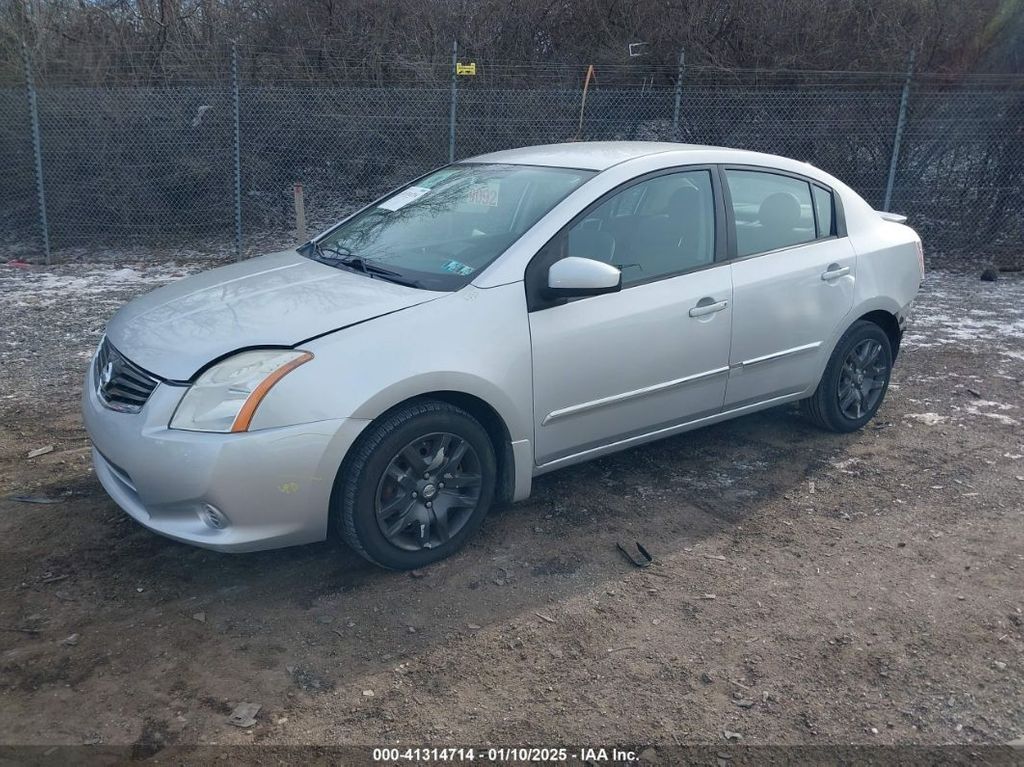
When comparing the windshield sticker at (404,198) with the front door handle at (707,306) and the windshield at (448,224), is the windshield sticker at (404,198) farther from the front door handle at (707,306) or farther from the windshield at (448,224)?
the front door handle at (707,306)

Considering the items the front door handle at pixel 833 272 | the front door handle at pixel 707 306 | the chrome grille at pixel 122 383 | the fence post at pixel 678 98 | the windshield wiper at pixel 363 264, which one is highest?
the fence post at pixel 678 98

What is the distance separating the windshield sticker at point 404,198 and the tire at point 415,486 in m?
1.60

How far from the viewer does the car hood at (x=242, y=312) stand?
137 inches

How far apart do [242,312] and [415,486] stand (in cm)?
104

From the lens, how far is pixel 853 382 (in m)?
5.29

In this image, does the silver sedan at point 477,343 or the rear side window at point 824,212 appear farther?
the rear side window at point 824,212

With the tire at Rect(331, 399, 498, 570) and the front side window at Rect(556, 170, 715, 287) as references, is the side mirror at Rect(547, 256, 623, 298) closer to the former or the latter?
the front side window at Rect(556, 170, 715, 287)

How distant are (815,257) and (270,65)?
10.1 metres

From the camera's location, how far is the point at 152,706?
2877mm

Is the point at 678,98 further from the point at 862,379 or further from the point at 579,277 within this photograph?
the point at 579,277

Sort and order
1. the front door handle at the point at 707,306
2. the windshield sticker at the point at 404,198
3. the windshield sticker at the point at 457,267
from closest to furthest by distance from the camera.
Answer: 1. the windshield sticker at the point at 457,267
2. the front door handle at the point at 707,306
3. the windshield sticker at the point at 404,198

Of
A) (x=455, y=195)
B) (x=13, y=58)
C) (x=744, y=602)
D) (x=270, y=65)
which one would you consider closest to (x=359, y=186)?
(x=270, y=65)

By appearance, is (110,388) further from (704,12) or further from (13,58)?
(704,12)

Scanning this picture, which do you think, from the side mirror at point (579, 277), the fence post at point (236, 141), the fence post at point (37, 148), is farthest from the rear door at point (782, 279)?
the fence post at point (37, 148)
